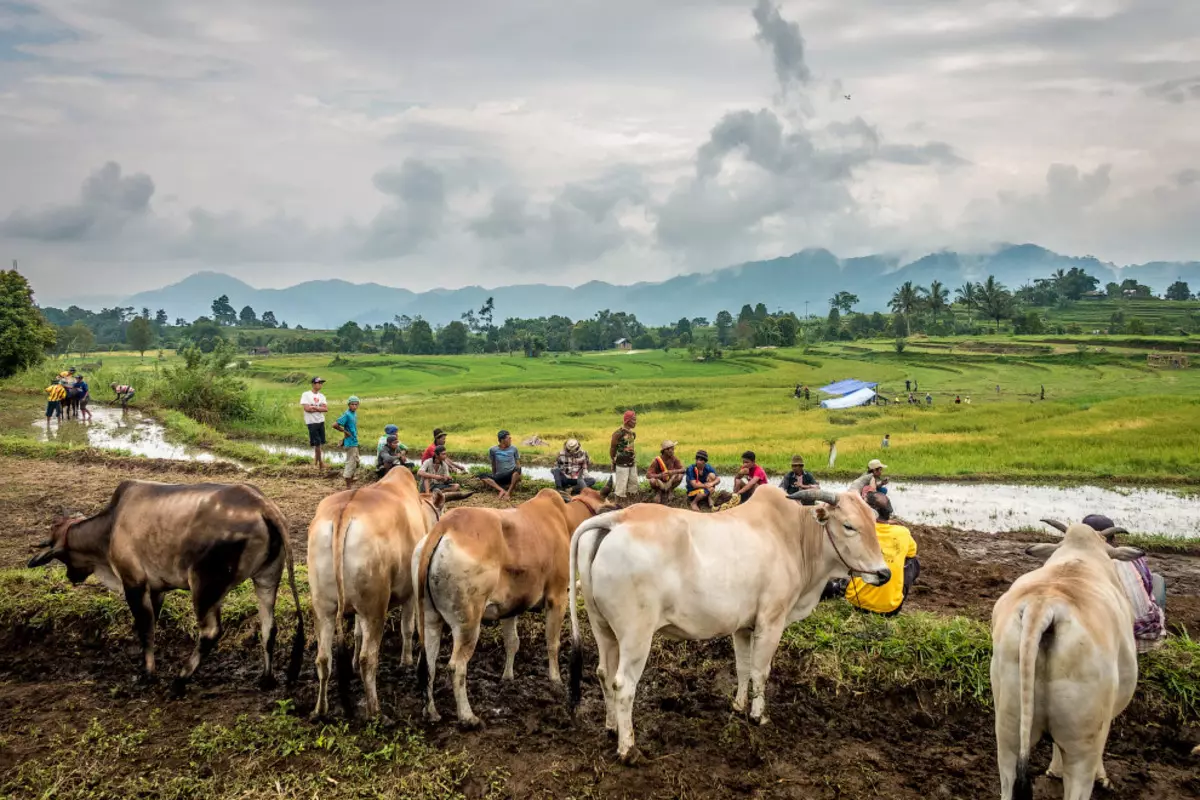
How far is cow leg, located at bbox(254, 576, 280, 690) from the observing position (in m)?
Answer: 6.06

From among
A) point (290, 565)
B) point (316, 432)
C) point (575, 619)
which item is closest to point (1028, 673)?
point (575, 619)

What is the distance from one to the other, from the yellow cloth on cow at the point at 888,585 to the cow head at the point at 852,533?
1178 millimetres

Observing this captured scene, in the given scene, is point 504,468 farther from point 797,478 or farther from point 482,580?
point 482,580

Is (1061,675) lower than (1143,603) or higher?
higher

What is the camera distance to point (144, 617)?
20.6 feet

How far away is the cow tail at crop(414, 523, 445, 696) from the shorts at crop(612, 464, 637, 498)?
21.3 feet

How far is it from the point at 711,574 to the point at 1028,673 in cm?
202

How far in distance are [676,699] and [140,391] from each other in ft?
101

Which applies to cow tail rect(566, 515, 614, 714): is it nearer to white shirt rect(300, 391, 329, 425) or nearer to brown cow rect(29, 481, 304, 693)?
brown cow rect(29, 481, 304, 693)

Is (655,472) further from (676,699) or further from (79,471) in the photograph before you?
(79,471)

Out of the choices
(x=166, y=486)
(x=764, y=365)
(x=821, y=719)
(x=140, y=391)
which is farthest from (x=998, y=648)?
(x=764, y=365)

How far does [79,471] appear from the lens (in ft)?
48.9

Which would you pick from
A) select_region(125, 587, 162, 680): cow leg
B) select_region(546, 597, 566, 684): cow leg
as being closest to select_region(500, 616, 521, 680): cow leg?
select_region(546, 597, 566, 684): cow leg

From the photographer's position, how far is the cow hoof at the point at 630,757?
4.97 meters
